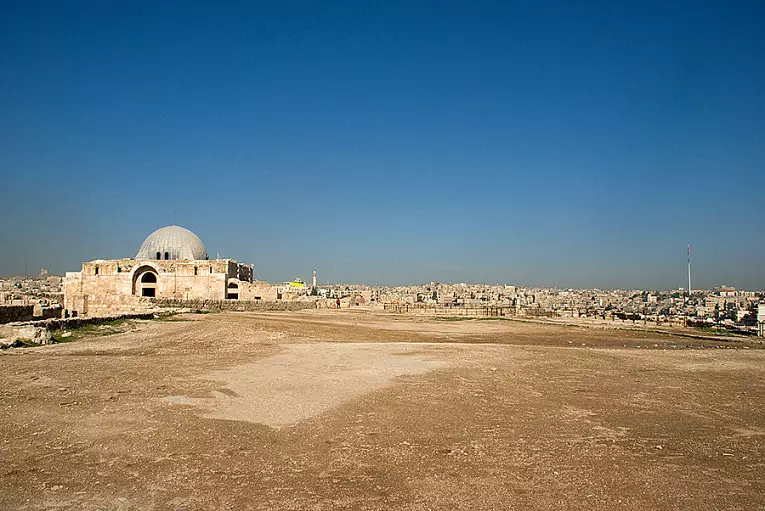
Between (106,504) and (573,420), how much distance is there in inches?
205

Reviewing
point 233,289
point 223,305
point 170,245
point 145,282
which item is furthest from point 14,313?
point 170,245

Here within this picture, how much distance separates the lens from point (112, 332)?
16062mm

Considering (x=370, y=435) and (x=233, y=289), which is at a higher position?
(x=233, y=289)

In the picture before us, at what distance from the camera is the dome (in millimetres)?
43875

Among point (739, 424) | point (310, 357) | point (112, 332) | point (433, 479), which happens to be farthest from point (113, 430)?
point (112, 332)

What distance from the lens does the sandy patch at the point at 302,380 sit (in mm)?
6570

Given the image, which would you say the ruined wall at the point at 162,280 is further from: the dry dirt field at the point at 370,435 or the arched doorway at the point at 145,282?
the dry dirt field at the point at 370,435

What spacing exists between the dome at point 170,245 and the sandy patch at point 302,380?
34486 mm

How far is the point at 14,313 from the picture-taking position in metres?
20.2

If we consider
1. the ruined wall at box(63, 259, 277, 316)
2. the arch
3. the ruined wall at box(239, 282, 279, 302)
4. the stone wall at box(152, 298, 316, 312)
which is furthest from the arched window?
the stone wall at box(152, 298, 316, 312)

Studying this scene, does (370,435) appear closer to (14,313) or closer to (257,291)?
(14,313)

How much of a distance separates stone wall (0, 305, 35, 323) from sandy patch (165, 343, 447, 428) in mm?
13415

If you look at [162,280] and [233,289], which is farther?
[233,289]

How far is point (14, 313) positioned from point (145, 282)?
68.4ft
